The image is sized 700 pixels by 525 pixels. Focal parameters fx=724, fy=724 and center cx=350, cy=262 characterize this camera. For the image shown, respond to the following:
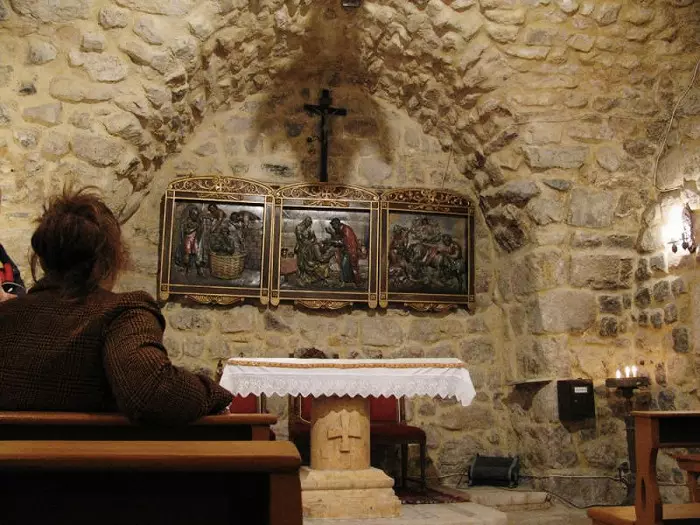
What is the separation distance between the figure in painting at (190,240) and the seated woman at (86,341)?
14.0 ft

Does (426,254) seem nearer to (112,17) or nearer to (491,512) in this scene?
(491,512)

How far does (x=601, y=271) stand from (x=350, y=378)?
2642 millimetres

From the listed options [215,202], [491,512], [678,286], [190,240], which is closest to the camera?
[491,512]

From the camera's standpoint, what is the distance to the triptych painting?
618cm

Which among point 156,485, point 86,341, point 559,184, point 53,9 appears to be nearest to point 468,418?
point 559,184

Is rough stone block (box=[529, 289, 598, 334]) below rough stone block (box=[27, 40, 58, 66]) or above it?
below

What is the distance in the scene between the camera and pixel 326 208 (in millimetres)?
6461

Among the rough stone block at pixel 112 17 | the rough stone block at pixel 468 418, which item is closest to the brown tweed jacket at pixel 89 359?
the rough stone block at pixel 112 17

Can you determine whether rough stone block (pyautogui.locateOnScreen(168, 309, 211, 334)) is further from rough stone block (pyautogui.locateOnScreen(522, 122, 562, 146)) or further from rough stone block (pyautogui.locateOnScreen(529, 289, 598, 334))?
rough stone block (pyautogui.locateOnScreen(522, 122, 562, 146))

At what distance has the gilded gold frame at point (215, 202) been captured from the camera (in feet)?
20.0

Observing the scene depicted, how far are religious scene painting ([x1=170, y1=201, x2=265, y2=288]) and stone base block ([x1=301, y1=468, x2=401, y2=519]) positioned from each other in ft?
7.70

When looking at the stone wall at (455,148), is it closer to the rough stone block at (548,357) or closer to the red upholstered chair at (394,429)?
the rough stone block at (548,357)

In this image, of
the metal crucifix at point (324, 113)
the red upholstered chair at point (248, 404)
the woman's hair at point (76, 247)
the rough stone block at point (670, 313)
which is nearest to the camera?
the woman's hair at point (76, 247)

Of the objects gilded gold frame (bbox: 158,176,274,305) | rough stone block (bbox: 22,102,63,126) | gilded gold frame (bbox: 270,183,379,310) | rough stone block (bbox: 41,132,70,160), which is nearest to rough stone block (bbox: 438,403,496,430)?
gilded gold frame (bbox: 270,183,379,310)
